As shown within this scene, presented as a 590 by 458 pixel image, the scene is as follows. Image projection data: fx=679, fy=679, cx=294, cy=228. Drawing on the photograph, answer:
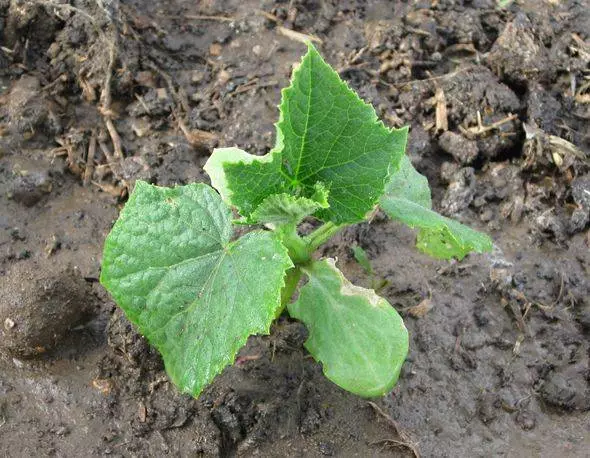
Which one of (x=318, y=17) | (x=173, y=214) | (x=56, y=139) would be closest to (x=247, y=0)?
(x=318, y=17)

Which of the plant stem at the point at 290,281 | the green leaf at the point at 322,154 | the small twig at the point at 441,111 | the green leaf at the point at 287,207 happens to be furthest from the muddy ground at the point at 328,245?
the green leaf at the point at 322,154

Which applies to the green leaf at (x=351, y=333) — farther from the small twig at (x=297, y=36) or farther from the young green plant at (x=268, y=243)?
the small twig at (x=297, y=36)

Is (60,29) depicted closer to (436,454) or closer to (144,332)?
(144,332)

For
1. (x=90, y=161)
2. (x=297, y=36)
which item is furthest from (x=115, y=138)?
(x=297, y=36)

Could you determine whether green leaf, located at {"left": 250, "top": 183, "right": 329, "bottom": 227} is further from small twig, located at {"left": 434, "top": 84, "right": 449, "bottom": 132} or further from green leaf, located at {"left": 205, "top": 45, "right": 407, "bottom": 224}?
small twig, located at {"left": 434, "top": 84, "right": 449, "bottom": 132}

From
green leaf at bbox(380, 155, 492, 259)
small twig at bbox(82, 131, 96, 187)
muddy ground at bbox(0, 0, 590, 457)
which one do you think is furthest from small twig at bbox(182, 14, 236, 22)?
green leaf at bbox(380, 155, 492, 259)

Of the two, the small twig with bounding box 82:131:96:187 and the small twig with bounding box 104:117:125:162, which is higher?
the small twig with bounding box 104:117:125:162

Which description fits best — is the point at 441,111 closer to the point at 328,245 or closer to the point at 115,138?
the point at 328,245
